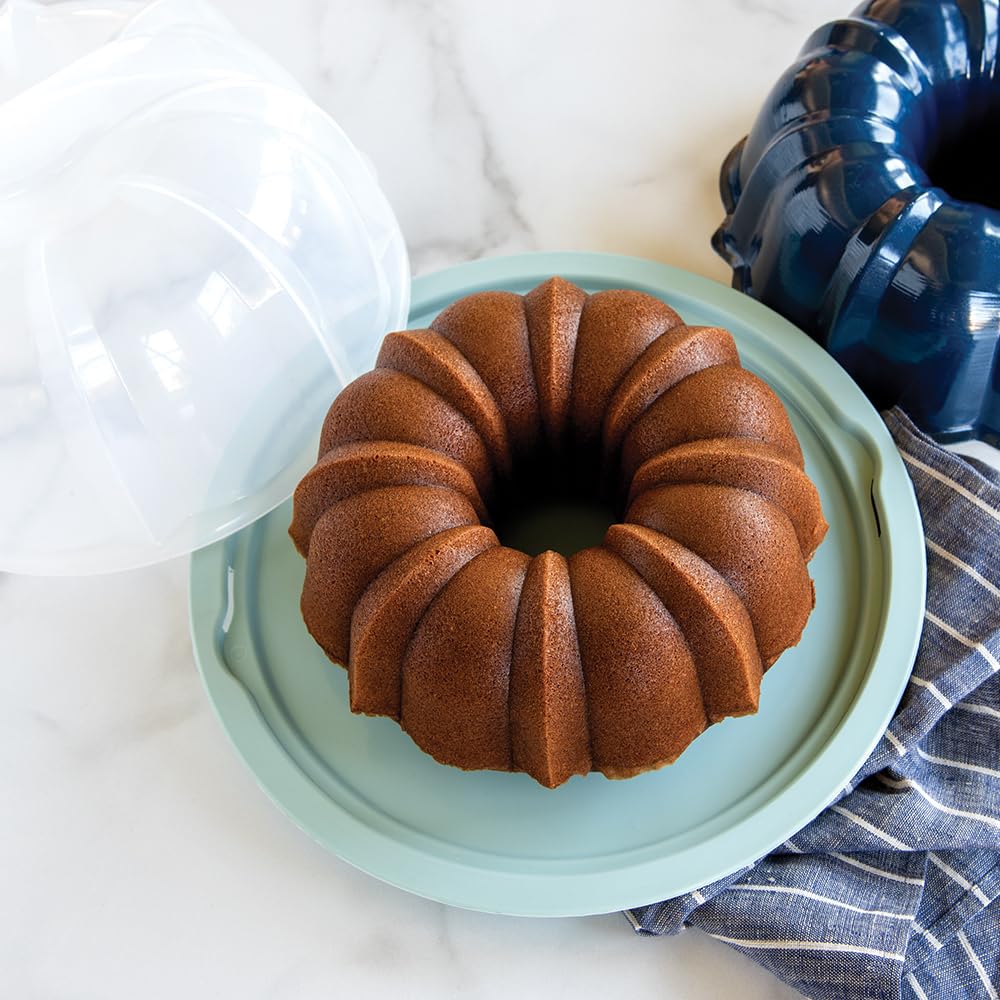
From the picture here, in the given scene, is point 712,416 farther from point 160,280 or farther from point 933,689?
point 160,280

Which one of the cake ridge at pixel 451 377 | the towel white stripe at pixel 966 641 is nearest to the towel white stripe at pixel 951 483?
the towel white stripe at pixel 966 641

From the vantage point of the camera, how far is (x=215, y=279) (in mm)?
1632

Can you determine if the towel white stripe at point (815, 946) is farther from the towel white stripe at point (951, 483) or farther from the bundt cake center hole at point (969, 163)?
the bundt cake center hole at point (969, 163)

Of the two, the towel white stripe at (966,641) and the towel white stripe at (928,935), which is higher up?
the towel white stripe at (966,641)

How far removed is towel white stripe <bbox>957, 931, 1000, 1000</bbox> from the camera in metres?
1.46

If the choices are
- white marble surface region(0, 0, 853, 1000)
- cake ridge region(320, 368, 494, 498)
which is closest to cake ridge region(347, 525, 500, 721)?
cake ridge region(320, 368, 494, 498)

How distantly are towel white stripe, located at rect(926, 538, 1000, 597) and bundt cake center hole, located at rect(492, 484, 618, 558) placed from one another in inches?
19.9

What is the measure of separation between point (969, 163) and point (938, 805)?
117cm

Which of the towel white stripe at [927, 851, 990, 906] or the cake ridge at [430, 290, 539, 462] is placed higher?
the cake ridge at [430, 290, 539, 462]

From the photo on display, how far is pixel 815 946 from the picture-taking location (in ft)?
4.79

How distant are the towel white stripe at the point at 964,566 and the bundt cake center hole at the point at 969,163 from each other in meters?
0.67

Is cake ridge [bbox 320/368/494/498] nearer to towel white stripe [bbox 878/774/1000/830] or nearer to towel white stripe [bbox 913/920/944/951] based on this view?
towel white stripe [bbox 878/774/1000/830]

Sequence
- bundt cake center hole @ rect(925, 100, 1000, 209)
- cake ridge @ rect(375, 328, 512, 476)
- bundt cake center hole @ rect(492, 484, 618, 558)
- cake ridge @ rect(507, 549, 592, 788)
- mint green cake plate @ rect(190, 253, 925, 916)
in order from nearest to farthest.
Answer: cake ridge @ rect(507, 549, 592, 788) < mint green cake plate @ rect(190, 253, 925, 916) < cake ridge @ rect(375, 328, 512, 476) < bundt cake center hole @ rect(492, 484, 618, 558) < bundt cake center hole @ rect(925, 100, 1000, 209)

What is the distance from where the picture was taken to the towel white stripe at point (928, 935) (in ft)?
4.88
